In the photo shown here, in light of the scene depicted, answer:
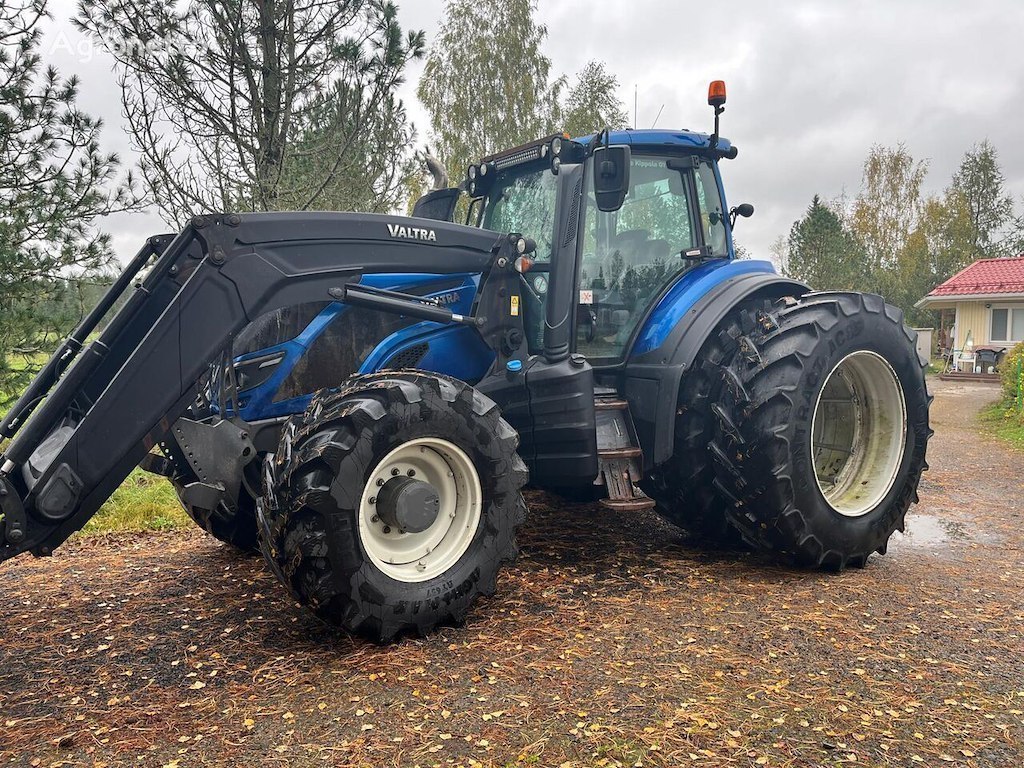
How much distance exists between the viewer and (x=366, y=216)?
4.12 metres

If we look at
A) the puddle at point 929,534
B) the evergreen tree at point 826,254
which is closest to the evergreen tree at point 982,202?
the evergreen tree at point 826,254

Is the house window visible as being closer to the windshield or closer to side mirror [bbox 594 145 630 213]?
the windshield

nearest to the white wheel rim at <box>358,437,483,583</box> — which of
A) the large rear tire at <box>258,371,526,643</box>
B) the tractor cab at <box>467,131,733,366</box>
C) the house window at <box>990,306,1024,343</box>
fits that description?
the large rear tire at <box>258,371,526,643</box>

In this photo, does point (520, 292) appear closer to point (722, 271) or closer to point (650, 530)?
point (722, 271)

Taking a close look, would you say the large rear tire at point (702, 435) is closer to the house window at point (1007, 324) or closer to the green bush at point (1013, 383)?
the green bush at point (1013, 383)

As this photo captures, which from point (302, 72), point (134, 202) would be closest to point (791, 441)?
point (302, 72)

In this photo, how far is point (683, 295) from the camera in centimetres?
502

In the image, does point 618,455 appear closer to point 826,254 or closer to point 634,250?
point 634,250

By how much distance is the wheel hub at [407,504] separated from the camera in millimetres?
3658

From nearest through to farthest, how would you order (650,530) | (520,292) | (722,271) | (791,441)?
(791,441) → (520,292) → (722,271) → (650,530)

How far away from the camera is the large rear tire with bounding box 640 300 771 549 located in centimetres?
475

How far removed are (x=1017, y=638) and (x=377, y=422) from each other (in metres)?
3.06

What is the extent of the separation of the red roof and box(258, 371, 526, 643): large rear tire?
2662 centimetres

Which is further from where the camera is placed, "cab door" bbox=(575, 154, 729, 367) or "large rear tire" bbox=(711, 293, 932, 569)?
"cab door" bbox=(575, 154, 729, 367)
